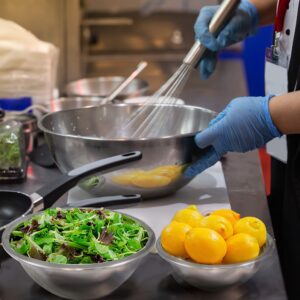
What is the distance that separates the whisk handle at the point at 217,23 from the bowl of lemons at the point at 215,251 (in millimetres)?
613

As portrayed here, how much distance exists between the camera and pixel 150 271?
871 mm

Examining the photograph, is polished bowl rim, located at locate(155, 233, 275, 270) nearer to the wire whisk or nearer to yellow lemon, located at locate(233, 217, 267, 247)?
yellow lemon, located at locate(233, 217, 267, 247)

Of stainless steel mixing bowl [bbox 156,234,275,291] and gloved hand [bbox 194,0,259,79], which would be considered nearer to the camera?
stainless steel mixing bowl [bbox 156,234,275,291]

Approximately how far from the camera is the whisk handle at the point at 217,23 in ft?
4.44

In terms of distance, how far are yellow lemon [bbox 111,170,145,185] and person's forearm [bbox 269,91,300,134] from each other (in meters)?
0.27

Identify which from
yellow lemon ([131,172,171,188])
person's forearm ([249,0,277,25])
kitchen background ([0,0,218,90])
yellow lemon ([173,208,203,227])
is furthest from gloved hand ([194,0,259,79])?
kitchen background ([0,0,218,90])

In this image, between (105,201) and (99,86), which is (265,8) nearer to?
(99,86)

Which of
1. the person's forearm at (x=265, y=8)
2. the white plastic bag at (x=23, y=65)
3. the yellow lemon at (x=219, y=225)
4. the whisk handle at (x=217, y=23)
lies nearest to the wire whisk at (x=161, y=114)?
the whisk handle at (x=217, y=23)

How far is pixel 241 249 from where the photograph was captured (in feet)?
2.59

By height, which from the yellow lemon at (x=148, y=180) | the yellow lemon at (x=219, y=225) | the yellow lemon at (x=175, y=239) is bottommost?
the yellow lemon at (x=148, y=180)

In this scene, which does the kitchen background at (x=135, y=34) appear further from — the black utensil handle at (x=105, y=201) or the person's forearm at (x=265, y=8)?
the black utensil handle at (x=105, y=201)

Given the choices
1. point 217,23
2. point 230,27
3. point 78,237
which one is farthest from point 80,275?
point 230,27

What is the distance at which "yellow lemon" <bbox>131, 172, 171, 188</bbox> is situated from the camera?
1119mm

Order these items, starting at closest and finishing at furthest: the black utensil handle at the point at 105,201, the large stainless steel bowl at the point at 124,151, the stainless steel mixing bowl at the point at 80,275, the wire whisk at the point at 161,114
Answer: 1. the stainless steel mixing bowl at the point at 80,275
2. the black utensil handle at the point at 105,201
3. the large stainless steel bowl at the point at 124,151
4. the wire whisk at the point at 161,114
